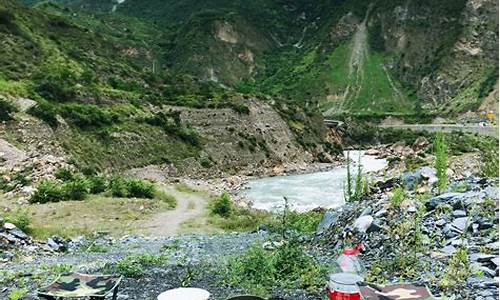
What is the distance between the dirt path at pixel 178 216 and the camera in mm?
22578

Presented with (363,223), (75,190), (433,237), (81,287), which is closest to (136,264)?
(81,287)

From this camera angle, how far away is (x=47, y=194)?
88.8 feet

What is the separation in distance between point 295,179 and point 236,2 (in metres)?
153

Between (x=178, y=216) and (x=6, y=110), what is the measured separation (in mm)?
19052

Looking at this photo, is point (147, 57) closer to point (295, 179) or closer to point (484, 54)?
point (484, 54)

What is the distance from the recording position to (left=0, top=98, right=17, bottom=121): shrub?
38.5 m

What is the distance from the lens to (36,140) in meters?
38.4

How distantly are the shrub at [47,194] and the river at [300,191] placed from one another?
38.2 feet

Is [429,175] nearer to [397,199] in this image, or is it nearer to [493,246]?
[397,199]

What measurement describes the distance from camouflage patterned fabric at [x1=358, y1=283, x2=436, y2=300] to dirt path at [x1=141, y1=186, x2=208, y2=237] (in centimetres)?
1545

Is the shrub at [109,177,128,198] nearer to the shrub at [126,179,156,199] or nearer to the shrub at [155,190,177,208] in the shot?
the shrub at [126,179,156,199]

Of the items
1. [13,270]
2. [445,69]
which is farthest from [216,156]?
[445,69]

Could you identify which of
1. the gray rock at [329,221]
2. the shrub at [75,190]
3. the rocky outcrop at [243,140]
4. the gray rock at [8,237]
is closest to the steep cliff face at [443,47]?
the rocky outcrop at [243,140]

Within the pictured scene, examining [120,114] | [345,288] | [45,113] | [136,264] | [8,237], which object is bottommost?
[120,114]
